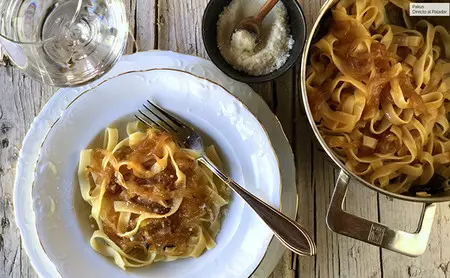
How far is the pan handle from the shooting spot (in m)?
1.36

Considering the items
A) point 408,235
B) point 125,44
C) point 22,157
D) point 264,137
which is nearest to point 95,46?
point 125,44

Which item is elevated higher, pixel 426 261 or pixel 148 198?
pixel 148 198

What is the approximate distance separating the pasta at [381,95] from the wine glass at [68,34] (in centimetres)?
48

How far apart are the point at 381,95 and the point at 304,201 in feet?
1.05

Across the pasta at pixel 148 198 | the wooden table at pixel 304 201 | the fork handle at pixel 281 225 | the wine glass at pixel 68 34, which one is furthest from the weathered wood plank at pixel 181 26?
the fork handle at pixel 281 225

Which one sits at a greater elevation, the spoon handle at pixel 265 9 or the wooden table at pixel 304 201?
the spoon handle at pixel 265 9

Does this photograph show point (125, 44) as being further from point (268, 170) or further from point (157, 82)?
point (268, 170)

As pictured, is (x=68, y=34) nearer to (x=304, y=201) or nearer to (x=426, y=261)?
(x=304, y=201)

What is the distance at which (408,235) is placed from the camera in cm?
138

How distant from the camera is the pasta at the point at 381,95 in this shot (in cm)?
140

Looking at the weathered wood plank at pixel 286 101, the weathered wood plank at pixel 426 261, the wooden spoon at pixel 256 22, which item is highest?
the wooden spoon at pixel 256 22

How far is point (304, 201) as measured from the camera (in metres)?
1.51

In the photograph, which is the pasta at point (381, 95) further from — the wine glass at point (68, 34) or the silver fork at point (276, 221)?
the wine glass at point (68, 34)

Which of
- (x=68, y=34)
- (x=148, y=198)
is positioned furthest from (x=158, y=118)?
(x=68, y=34)
